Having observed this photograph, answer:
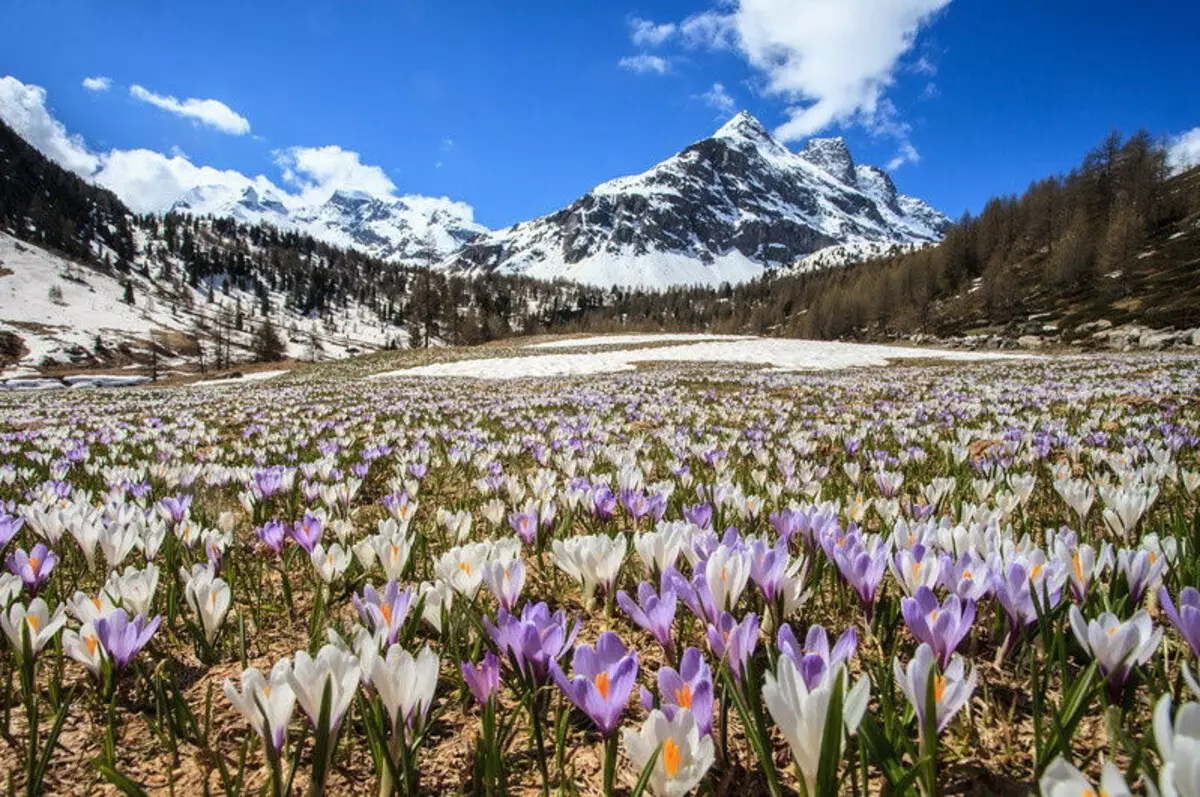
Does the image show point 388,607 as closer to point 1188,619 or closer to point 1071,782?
point 1071,782

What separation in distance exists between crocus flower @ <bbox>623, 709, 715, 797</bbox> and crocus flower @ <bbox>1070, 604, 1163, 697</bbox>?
27.3 inches

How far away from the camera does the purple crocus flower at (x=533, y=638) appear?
124 cm

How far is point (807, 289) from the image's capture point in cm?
15000

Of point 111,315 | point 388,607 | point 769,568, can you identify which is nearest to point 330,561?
point 388,607

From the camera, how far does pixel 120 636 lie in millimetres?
1416

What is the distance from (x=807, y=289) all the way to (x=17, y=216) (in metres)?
190

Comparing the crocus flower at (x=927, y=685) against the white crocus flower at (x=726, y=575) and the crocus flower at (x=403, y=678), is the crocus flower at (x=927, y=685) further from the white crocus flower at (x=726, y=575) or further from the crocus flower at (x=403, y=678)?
the crocus flower at (x=403, y=678)

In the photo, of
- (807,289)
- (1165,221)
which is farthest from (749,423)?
(807,289)

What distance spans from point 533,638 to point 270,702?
0.47 m

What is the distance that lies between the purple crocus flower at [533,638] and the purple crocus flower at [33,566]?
155cm

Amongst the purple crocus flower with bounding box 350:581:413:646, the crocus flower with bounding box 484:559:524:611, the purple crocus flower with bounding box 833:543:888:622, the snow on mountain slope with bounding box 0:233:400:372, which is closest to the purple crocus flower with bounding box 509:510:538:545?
the crocus flower with bounding box 484:559:524:611

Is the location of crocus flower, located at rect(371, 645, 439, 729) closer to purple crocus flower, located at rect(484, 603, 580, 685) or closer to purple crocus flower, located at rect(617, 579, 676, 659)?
purple crocus flower, located at rect(484, 603, 580, 685)

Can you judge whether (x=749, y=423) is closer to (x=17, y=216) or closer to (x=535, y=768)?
(x=535, y=768)

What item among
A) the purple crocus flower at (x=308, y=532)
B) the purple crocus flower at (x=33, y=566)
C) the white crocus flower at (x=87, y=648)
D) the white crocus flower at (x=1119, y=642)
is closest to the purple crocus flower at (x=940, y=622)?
the white crocus flower at (x=1119, y=642)
